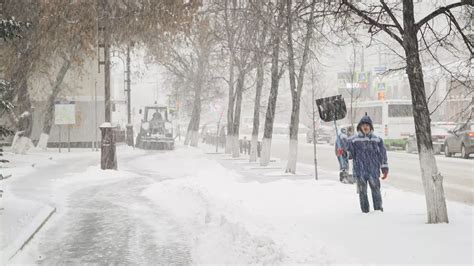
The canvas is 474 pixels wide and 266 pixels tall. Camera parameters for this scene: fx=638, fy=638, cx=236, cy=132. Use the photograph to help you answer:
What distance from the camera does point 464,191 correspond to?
56.4 feet

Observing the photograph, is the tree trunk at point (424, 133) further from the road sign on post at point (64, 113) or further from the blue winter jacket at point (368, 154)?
the road sign on post at point (64, 113)

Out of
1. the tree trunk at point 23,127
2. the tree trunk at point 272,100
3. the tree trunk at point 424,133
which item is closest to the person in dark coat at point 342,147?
the tree trunk at point 272,100

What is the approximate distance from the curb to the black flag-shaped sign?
6.88 metres

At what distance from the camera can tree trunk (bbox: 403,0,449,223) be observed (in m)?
9.69

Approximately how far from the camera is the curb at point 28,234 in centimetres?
871

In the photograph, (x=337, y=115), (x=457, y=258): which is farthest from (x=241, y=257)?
(x=337, y=115)

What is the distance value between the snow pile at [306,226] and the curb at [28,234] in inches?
96.7

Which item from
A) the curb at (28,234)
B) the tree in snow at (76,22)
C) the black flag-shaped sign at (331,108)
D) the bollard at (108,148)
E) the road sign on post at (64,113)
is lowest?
the curb at (28,234)

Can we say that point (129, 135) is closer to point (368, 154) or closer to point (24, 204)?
point (24, 204)

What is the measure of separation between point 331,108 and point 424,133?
6.10 meters

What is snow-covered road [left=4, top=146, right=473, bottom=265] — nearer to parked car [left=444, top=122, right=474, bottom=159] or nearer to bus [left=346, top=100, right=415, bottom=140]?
parked car [left=444, top=122, right=474, bottom=159]

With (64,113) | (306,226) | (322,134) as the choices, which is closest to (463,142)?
(64,113)

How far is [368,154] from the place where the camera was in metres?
10.9

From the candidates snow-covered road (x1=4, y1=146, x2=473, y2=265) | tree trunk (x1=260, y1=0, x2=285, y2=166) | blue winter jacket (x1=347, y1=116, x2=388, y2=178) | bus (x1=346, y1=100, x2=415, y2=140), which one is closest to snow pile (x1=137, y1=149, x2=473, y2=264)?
snow-covered road (x1=4, y1=146, x2=473, y2=265)
